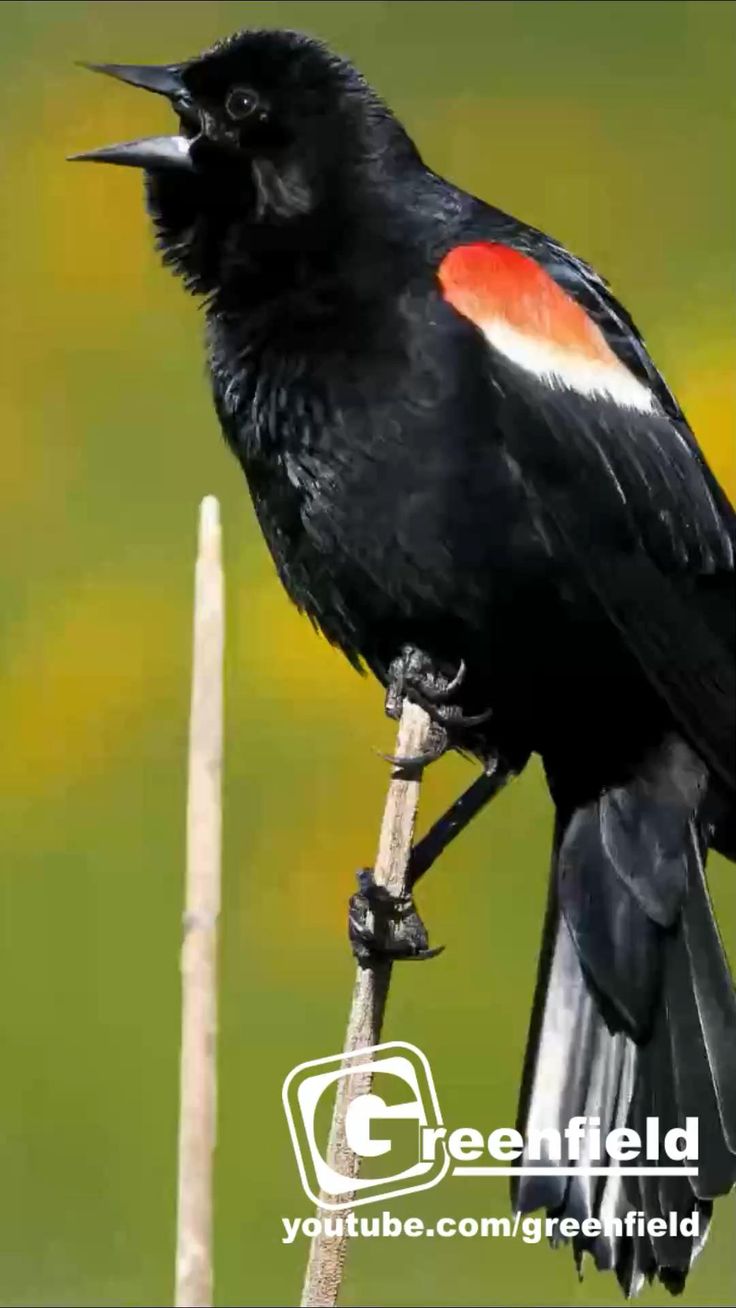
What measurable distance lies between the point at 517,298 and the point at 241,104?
241 mm

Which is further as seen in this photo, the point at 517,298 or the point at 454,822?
the point at 454,822

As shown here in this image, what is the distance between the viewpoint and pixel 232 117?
108cm

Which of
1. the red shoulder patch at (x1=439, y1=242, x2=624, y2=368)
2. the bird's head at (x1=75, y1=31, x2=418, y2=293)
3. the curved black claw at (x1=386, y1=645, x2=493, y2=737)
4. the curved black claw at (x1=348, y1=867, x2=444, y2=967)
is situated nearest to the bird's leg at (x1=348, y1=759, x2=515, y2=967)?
the curved black claw at (x1=348, y1=867, x2=444, y2=967)

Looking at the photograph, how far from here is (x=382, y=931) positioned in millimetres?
1016

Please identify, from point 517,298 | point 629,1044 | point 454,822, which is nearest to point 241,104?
point 517,298

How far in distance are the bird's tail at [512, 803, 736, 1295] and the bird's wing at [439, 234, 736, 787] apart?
0.43ft

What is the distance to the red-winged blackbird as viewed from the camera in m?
1.01

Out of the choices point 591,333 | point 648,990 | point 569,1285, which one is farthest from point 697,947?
point 591,333

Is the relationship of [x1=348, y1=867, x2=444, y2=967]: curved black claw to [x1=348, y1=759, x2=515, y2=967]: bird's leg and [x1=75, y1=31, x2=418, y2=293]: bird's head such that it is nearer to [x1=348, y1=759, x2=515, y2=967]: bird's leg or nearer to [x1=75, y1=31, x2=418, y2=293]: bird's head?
[x1=348, y1=759, x2=515, y2=967]: bird's leg

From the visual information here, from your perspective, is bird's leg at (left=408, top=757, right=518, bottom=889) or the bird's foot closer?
the bird's foot

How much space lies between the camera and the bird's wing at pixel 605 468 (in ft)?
3.39

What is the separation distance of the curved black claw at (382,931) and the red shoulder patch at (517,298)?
0.38 m

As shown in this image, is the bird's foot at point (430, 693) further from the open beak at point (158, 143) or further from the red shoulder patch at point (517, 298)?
the open beak at point (158, 143)

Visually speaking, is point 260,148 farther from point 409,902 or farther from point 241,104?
point 409,902
